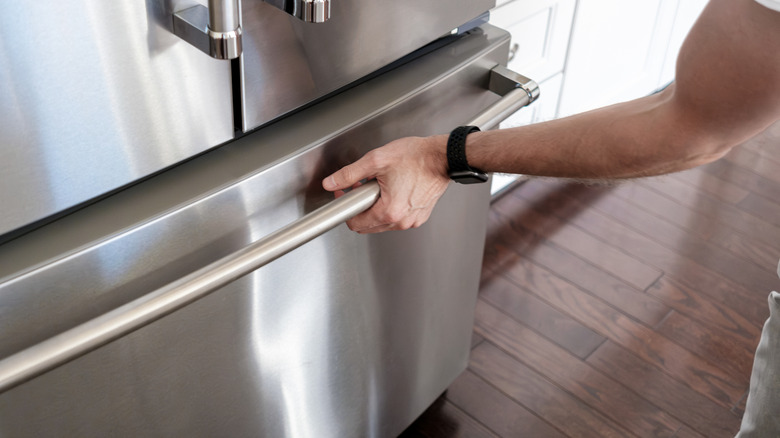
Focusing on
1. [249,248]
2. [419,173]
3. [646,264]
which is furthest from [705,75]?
[646,264]

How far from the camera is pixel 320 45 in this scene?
0.65 m

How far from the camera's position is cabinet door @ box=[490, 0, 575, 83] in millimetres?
1364

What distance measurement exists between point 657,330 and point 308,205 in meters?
1.03

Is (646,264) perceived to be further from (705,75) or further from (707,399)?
(705,75)

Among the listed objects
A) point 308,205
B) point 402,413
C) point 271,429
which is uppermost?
point 308,205

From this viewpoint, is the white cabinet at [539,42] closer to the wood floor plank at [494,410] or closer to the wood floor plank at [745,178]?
the wood floor plank at [494,410]

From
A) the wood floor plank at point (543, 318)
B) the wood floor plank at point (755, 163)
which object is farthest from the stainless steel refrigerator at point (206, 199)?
the wood floor plank at point (755, 163)

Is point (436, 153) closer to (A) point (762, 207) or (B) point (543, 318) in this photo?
(B) point (543, 318)

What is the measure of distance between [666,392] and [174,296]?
3.59 feet

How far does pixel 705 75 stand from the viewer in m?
0.60

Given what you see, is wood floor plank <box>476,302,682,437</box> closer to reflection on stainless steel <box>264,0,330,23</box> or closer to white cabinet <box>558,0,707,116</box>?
white cabinet <box>558,0,707,116</box>

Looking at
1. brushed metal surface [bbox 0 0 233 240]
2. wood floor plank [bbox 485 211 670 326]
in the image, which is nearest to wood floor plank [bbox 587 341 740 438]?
wood floor plank [bbox 485 211 670 326]

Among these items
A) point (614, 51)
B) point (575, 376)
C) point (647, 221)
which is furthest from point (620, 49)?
point (575, 376)

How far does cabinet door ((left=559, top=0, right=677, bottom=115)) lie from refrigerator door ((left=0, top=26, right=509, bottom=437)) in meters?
0.74
